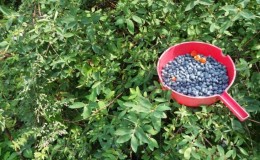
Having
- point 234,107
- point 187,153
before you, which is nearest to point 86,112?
point 187,153

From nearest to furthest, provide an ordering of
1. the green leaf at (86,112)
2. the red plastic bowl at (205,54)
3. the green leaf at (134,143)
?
the green leaf at (134,143)
the red plastic bowl at (205,54)
the green leaf at (86,112)

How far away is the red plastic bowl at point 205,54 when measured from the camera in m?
1.84

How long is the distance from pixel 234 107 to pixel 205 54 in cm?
43

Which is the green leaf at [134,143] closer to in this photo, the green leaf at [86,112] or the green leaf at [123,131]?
the green leaf at [123,131]

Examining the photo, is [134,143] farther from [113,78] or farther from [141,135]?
[113,78]

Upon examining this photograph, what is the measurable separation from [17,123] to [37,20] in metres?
0.78

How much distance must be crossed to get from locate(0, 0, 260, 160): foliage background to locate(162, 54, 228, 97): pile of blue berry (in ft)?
0.26

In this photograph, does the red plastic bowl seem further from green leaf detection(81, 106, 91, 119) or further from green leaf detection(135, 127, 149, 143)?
green leaf detection(81, 106, 91, 119)

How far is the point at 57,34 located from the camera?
7.19 ft

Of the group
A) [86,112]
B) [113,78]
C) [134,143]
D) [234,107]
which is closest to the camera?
[134,143]

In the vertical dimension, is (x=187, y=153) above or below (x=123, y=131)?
below

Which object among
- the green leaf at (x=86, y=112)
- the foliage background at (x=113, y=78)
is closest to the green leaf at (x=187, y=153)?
the foliage background at (x=113, y=78)

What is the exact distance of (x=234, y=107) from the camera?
1.84 meters

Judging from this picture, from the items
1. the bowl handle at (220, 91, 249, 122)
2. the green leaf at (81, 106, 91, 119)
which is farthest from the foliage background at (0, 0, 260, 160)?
the bowl handle at (220, 91, 249, 122)
